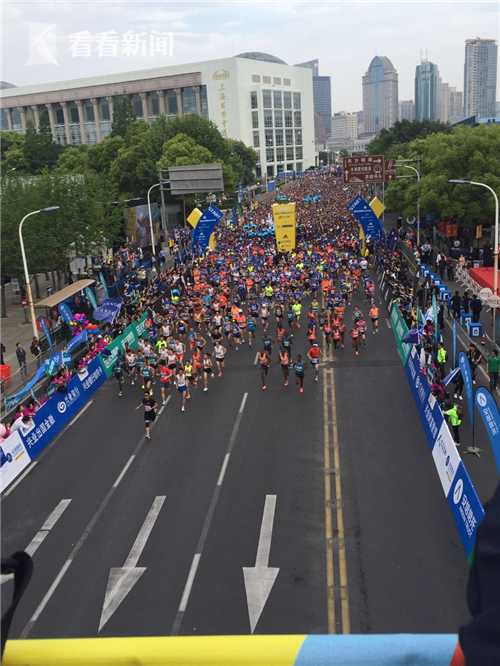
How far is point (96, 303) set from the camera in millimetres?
33969

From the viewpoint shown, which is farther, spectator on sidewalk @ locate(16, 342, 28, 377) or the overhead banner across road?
the overhead banner across road

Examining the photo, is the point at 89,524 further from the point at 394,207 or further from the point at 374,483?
the point at 394,207

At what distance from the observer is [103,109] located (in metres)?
131

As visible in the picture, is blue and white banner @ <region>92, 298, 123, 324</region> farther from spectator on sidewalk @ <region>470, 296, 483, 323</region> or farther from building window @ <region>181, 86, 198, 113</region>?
building window @ <region>181, 86, 198, 113</region>

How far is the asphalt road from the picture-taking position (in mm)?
10031

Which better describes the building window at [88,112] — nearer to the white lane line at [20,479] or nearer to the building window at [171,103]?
the building window at [171,103]

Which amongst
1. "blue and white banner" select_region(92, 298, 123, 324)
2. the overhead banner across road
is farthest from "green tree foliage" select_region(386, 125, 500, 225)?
"blue and white banner" select_region(92, 298, 123, 324)

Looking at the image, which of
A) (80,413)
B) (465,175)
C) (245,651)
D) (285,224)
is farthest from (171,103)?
(245,651)

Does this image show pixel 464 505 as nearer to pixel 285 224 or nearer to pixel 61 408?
pixel 61 408

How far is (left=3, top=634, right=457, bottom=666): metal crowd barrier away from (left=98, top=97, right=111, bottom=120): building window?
5517 inches

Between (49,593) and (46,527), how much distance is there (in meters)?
2.62

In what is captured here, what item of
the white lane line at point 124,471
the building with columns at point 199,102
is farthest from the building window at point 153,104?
the white lane line at point 124,471

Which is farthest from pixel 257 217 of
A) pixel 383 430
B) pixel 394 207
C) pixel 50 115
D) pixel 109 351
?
pixel 50 115

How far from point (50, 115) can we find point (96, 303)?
116724mm
